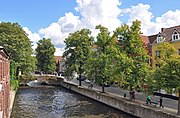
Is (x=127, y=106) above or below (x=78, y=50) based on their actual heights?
below

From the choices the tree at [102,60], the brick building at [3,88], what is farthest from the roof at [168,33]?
the brick building at [3,88]

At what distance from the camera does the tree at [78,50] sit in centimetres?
5356

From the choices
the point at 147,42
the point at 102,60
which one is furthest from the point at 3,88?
the point at 147,42

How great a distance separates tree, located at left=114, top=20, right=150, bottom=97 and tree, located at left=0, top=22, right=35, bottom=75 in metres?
24.4

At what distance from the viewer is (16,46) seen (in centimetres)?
5128

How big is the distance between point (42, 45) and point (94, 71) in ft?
170

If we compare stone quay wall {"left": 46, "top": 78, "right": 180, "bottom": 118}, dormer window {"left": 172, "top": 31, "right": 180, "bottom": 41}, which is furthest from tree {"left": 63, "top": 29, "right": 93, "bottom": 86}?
dormer window {"left": 172, "top": 31, "right": 180, "bottom": 41}

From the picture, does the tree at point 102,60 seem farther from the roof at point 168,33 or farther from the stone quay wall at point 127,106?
the roof at point 168,33

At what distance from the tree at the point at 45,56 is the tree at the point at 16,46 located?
30.9 meters

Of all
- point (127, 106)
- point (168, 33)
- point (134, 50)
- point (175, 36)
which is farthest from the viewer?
point (168, 33)

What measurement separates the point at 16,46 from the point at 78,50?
12.4 meters

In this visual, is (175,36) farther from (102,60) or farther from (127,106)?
(127,106)

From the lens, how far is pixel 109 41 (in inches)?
1598

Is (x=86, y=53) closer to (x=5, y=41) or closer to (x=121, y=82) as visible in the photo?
(x=5, y=41)
